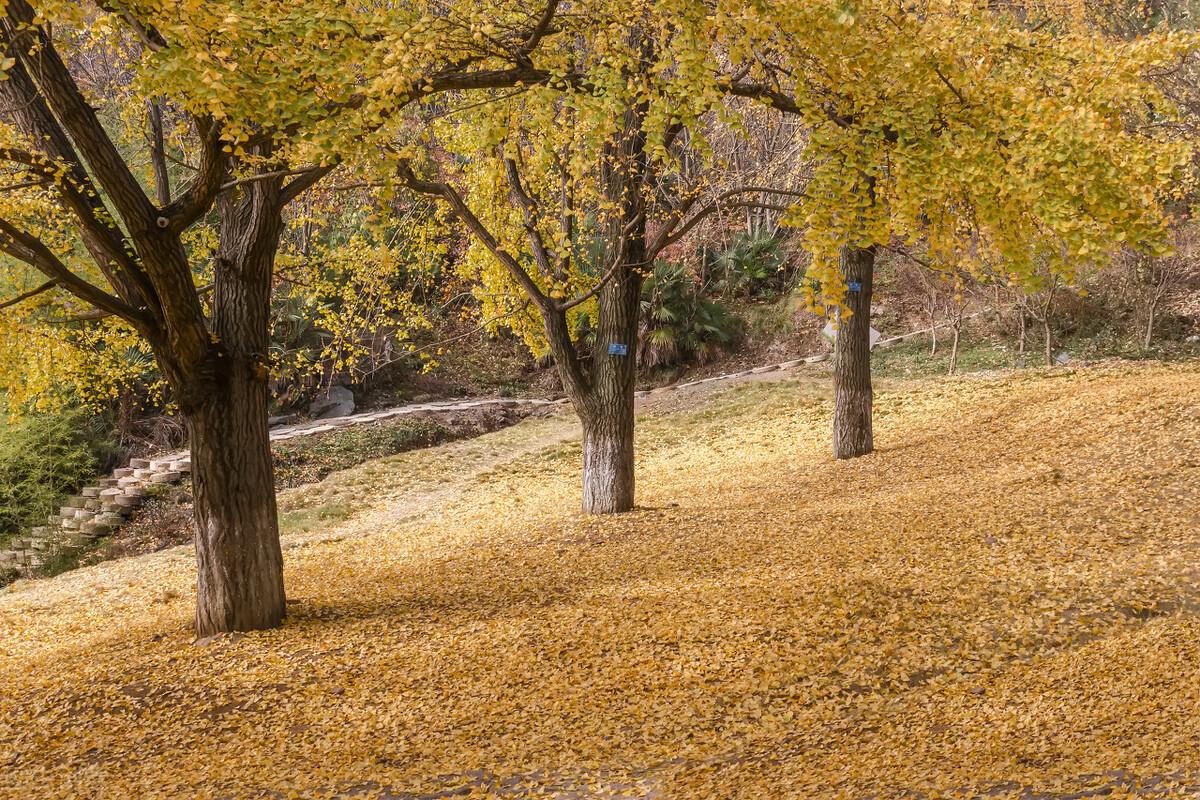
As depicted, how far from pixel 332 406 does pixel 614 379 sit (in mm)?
12638

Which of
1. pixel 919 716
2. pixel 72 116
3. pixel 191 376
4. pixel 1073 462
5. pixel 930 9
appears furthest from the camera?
pixel 1073 462

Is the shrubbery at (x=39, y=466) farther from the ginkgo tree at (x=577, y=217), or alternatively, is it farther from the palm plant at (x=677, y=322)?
the palm plant at (x=677, y=322)

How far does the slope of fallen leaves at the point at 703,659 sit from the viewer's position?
178 inches

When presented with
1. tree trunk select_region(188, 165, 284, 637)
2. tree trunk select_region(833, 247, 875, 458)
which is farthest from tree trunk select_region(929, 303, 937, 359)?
tree trunk select_region(188, 165, 284, 637)

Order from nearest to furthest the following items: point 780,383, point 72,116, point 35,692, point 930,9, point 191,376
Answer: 1. point 72,116
2. point 35,692
3. point 191,376
4. point 930,9
5. point 780,383

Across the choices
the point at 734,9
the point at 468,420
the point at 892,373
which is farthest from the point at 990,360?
the point at 734,9

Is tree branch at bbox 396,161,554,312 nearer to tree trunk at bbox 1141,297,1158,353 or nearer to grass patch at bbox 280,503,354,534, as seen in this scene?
grass patch at bbox 280,503,354,534

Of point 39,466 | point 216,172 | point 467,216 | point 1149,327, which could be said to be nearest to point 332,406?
point 39,466

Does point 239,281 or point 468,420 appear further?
point 468,420

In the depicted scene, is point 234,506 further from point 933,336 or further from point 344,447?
point 933,336

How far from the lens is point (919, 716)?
489 centimetres

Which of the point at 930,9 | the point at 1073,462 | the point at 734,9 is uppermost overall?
the point at 930,9

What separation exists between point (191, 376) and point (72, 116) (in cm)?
177

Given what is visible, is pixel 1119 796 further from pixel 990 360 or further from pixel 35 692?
pixel 990 360
